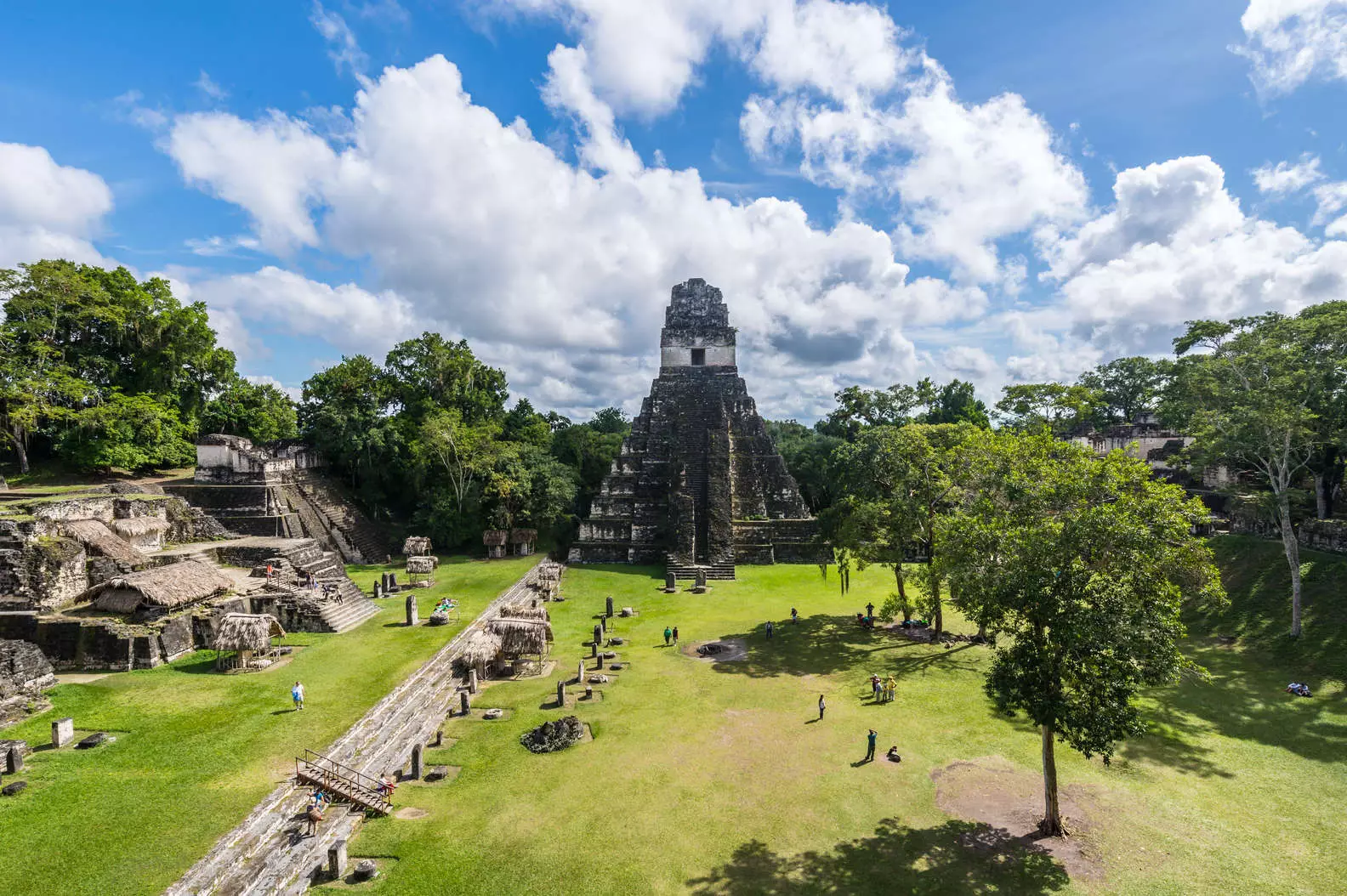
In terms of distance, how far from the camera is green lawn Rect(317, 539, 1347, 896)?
927cm

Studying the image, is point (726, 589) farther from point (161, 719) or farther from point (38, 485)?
point (38, 485)

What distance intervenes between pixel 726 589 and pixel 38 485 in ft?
98.3

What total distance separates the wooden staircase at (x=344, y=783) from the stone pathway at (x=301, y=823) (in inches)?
7.5

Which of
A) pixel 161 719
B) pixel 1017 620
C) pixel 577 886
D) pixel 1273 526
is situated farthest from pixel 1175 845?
pixel 1273 526

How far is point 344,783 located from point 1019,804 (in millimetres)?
12270

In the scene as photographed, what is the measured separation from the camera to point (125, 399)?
2825cm

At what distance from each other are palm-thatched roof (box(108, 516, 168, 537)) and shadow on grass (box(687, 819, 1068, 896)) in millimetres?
24931

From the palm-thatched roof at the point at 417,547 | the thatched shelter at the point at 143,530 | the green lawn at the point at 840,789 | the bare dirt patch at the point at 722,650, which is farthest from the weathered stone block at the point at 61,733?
the palm-thatched roof at the point at 417,547

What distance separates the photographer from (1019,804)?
432 inches

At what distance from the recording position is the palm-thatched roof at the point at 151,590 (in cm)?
1772

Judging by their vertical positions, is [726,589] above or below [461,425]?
below

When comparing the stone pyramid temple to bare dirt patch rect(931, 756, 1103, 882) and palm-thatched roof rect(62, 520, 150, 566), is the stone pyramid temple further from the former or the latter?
palm-thatched roof rect(62, 520, 150, 566)

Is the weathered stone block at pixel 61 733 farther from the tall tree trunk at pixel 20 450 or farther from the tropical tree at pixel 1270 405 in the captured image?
the tropical tree at pixel 1270 405

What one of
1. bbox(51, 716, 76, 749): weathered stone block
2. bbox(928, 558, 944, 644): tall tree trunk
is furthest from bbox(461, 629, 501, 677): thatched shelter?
bbox(928, 558, 944, 644): tall tree trunk
